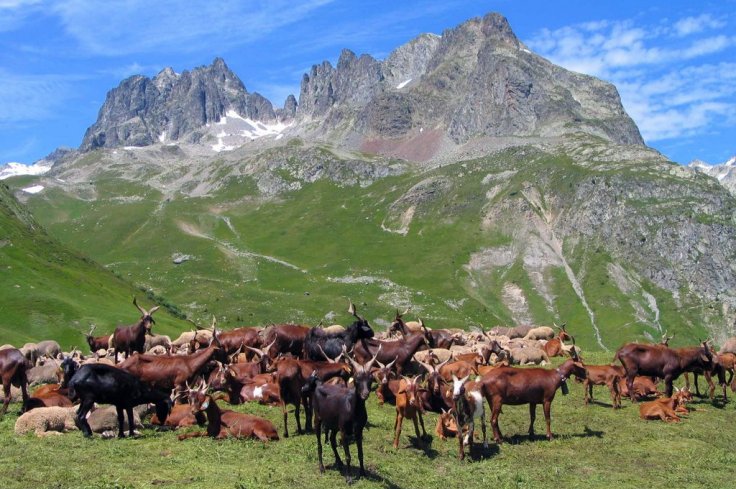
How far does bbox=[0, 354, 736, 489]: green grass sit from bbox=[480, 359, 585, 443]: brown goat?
112 cm

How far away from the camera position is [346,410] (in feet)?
59.9

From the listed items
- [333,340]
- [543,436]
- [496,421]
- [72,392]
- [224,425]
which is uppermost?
[333,340]

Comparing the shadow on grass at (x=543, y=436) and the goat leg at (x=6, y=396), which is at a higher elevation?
the goat leg at (x=6, y=396)

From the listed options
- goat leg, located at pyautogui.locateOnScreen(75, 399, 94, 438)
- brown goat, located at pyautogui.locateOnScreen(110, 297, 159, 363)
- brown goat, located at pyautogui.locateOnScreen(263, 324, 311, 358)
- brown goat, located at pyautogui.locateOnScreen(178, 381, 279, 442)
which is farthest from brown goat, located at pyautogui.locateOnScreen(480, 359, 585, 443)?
brown goat, located at pyautogui.locateOnScreen(110, 297, 159, 363)

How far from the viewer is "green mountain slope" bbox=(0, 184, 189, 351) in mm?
65125

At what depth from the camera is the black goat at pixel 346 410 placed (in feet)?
59.4

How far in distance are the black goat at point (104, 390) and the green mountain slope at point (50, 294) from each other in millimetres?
40264

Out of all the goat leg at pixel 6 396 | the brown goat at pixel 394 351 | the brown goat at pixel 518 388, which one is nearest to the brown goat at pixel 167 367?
the goat leg at pixel 6 396

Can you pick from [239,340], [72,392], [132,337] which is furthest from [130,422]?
[239,340]

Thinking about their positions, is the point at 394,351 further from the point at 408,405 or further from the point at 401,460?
the point at 401,460

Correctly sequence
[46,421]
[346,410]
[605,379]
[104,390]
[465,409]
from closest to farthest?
[346,410], [465,409], [104,390], [46,421], [605,379]

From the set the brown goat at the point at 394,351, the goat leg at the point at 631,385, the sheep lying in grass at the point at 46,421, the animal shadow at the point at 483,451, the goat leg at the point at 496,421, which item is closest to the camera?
the animal shadow at the point at 483,451

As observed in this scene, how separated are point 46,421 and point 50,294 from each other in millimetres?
56314

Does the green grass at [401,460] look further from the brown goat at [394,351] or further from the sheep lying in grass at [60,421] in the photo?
the brown goat at [394,351]
